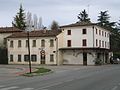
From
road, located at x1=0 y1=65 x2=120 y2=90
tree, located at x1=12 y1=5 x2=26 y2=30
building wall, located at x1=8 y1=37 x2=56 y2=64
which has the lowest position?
road, located at x1=0 y1=65 x2=120 y2=90

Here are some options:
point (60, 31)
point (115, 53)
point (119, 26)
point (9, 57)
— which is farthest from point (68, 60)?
point (119, 26)

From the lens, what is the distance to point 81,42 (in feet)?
245

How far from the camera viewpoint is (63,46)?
249 ft

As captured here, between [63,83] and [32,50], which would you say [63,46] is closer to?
[32,50]

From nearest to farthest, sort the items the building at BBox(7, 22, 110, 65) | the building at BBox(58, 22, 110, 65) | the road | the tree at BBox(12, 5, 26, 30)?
the road → the building at BBox(7, 22, 110, 65) → the building at BBox(58, 22, 110, 65) → the tree at BBox(12, 5, 26, 30)

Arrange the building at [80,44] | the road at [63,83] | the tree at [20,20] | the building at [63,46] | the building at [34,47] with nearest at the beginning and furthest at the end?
the road at [63,83] < the building at [63,46] < the building at [34,47] < the building at [80,44] < the tree at [20,20]

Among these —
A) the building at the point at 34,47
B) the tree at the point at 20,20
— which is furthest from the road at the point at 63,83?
the tree at the point at 20,20

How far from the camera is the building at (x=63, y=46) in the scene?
73000 millimetres

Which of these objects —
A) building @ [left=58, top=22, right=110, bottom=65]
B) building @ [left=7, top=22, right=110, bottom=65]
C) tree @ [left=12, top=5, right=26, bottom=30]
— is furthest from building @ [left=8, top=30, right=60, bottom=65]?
tree @ [left=12, top=5, right=26, bottom=30]

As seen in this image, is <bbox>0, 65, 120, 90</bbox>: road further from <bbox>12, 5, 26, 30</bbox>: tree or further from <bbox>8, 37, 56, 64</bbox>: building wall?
<bbox>12, 5, 26, 30</bbox>: tree

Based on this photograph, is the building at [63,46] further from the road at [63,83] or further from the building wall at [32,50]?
the road at [63,83]

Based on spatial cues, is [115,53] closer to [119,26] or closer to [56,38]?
[119,26]

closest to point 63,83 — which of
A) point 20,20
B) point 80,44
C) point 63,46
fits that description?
point 80,44

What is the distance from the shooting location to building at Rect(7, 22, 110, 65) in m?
73.0
